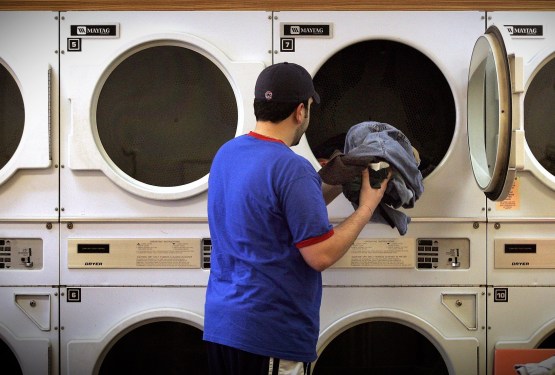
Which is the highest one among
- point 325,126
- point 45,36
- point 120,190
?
point 45,36

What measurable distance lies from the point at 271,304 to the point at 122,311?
0.95m

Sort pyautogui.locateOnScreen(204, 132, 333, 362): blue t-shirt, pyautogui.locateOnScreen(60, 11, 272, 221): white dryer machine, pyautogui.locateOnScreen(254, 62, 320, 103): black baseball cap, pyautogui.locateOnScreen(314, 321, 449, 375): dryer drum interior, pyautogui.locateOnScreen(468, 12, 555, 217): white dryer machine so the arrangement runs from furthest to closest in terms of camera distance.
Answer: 1. pyautogui.locateOnScreen(314, 321, 449, 375): dryer drum interior
2. pyautogui.locateOnScreen(60, 11, 272, 221): white dryer machine
3. pyautogui.locateOnScreen(468, 12, 555, 217): white dryer machine
4. pyautogui.locateOnScreen(254, 62, 320, 103): black baseball cap
5. pyautogui.locateOnScreen(204, 132, 333, 362): blue t-shirt

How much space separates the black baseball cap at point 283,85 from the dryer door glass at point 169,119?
670mm

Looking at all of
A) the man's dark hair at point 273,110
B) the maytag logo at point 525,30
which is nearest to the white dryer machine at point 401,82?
the maytag logo at point 525,30

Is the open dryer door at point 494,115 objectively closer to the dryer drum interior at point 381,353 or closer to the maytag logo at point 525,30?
the maytag logo at point 525,30

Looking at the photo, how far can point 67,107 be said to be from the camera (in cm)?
248

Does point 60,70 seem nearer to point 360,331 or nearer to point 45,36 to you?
point 45,36

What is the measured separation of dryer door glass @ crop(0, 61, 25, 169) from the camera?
2.54 metres

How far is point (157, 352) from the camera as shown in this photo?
2.62 metres

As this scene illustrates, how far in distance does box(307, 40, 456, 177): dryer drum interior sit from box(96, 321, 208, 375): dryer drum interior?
3.06ft

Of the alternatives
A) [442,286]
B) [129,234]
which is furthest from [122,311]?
[442,286]

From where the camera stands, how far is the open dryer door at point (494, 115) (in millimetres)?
2068

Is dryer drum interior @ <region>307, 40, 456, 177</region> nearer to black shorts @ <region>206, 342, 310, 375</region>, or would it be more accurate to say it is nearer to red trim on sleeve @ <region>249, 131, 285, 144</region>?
red trim on sleeve @ <region>249, 131, 285, 144</region>

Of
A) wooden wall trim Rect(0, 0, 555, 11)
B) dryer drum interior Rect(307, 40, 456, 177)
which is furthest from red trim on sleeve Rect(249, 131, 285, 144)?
wooden wall trim Rect(0, 0, 555, 11)
